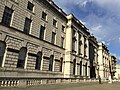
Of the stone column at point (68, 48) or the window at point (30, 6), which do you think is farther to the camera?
the stone column at point (68, 48)

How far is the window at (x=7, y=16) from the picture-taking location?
62.5 feet

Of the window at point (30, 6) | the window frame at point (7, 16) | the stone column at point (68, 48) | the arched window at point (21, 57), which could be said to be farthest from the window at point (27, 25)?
the stone column at point (68, 48)

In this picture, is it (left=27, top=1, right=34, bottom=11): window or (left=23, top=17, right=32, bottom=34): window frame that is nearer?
(left=23, top=17, right=32, bottom=34): window frame

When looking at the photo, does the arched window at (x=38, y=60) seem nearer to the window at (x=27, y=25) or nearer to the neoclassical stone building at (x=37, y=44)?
the neoclassical stone building at (x=37, y=44)

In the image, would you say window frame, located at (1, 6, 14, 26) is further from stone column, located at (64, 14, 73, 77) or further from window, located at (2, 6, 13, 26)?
stone column, located at (64, 14, 73, 77)

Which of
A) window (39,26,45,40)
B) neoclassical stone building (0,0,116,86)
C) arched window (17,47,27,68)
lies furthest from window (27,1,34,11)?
arched window (17,47,27,68)

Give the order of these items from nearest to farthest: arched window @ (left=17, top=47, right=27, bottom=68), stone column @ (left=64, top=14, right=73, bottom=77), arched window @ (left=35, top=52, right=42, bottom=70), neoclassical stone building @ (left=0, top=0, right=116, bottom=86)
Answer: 1. neoclassical stone building @ (left=0, top=0, right=116, bottom=86)
2. arched window @ (left=17, top=47, right=27, bottom=68)
3. arched window @ (left=35, top=52, right=42, bottom=70)
4. stone column @ (left=64, top=14, right=73, bottom=77)

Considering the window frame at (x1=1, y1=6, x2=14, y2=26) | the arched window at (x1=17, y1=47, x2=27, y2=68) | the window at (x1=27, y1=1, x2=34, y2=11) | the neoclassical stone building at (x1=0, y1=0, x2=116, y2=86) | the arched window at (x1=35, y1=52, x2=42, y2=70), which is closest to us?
the neoclassical stone building at (x1=0, y1=0, x2=116, y2=86)

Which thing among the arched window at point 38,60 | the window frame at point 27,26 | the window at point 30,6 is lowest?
the arched window at point 38,60

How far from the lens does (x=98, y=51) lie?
197 feet

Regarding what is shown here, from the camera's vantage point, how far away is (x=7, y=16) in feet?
64.0

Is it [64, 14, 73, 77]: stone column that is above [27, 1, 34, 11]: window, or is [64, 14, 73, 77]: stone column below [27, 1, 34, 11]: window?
below

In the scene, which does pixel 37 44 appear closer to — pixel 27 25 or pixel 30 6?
pixel 27 25

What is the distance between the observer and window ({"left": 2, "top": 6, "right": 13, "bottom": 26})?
19.1 meters
